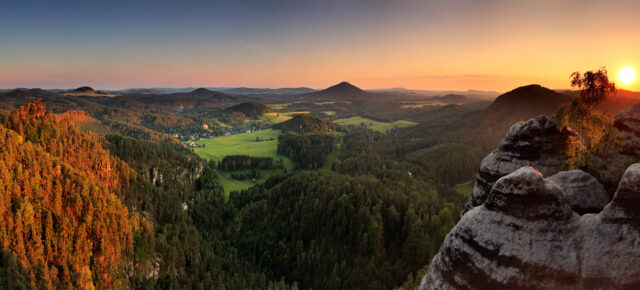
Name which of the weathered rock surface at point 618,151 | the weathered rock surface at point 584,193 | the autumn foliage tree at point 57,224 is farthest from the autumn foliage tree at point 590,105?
the autumn foliage tree at point 57,224

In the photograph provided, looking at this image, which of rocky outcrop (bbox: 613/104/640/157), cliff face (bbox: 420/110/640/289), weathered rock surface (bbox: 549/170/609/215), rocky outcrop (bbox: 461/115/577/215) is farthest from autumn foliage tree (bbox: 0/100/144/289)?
rocky outcrop (bbox: 613/104/640/157)

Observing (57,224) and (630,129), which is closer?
(630,129)

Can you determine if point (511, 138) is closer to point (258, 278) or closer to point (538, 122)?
point (538, 122)

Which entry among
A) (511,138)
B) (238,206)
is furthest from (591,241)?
(238,206)

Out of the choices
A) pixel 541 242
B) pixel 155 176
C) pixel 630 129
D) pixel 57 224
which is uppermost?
pixel 630 129

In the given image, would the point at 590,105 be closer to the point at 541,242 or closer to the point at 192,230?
the point at 541,242

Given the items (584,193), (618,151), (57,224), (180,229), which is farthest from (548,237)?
(180,229)

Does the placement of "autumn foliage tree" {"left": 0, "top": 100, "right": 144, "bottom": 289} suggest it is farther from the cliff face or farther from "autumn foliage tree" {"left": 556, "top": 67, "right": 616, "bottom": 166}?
"autumn foliage tree" {"left": 556, "top": 67, "right": 616, "bottom": 166}
